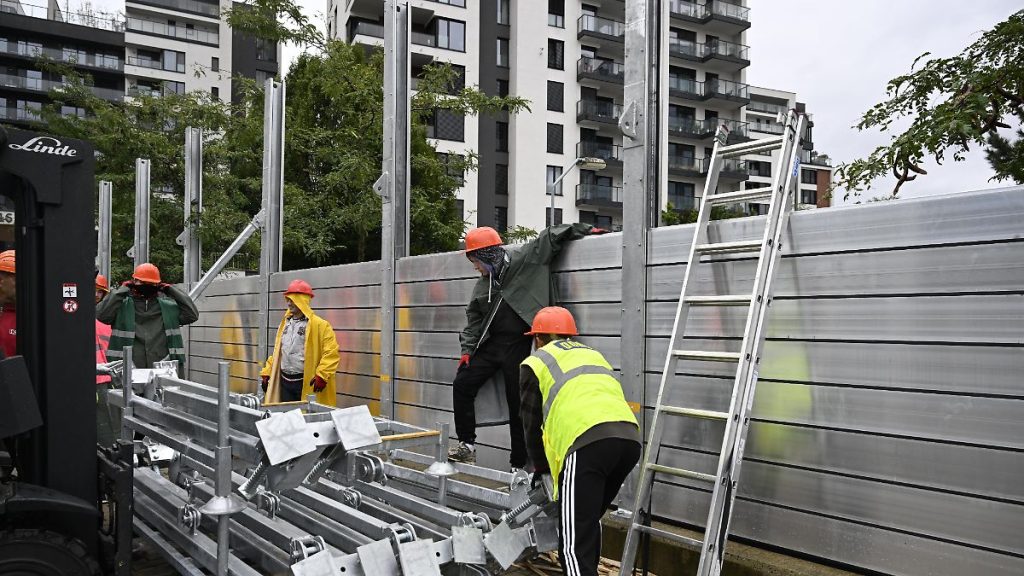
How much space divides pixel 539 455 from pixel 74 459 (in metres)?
2.43

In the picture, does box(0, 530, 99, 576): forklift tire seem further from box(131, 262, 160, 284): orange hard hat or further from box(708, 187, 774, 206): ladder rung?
box(131, 262, 160, 284): orange hard hat

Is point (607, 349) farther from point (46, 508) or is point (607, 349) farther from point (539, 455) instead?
point (46, 508)

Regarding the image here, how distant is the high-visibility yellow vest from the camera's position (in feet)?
13.2

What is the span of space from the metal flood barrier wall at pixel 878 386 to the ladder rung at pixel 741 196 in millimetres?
166

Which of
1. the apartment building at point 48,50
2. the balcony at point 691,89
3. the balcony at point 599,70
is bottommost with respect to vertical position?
the balcony at point 691,89

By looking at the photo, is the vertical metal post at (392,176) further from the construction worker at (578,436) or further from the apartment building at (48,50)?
the apartment building at (48,50)

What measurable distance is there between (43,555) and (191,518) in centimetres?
101

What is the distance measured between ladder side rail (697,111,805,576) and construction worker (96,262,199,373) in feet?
20.2

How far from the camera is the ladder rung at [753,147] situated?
192 inches

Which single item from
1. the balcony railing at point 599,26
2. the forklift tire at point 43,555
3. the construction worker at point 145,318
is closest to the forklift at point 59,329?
the forklift tire at point 43,555

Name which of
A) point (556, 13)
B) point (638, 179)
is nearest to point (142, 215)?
point (638, 179)

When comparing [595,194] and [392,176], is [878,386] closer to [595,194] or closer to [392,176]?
[392,176]

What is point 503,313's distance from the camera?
627 cm

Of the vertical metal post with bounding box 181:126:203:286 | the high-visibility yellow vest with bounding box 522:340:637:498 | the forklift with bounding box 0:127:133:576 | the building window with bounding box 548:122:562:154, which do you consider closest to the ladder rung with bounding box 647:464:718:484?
the high-visibility yellow vest with bounding box 522:340:637:498
